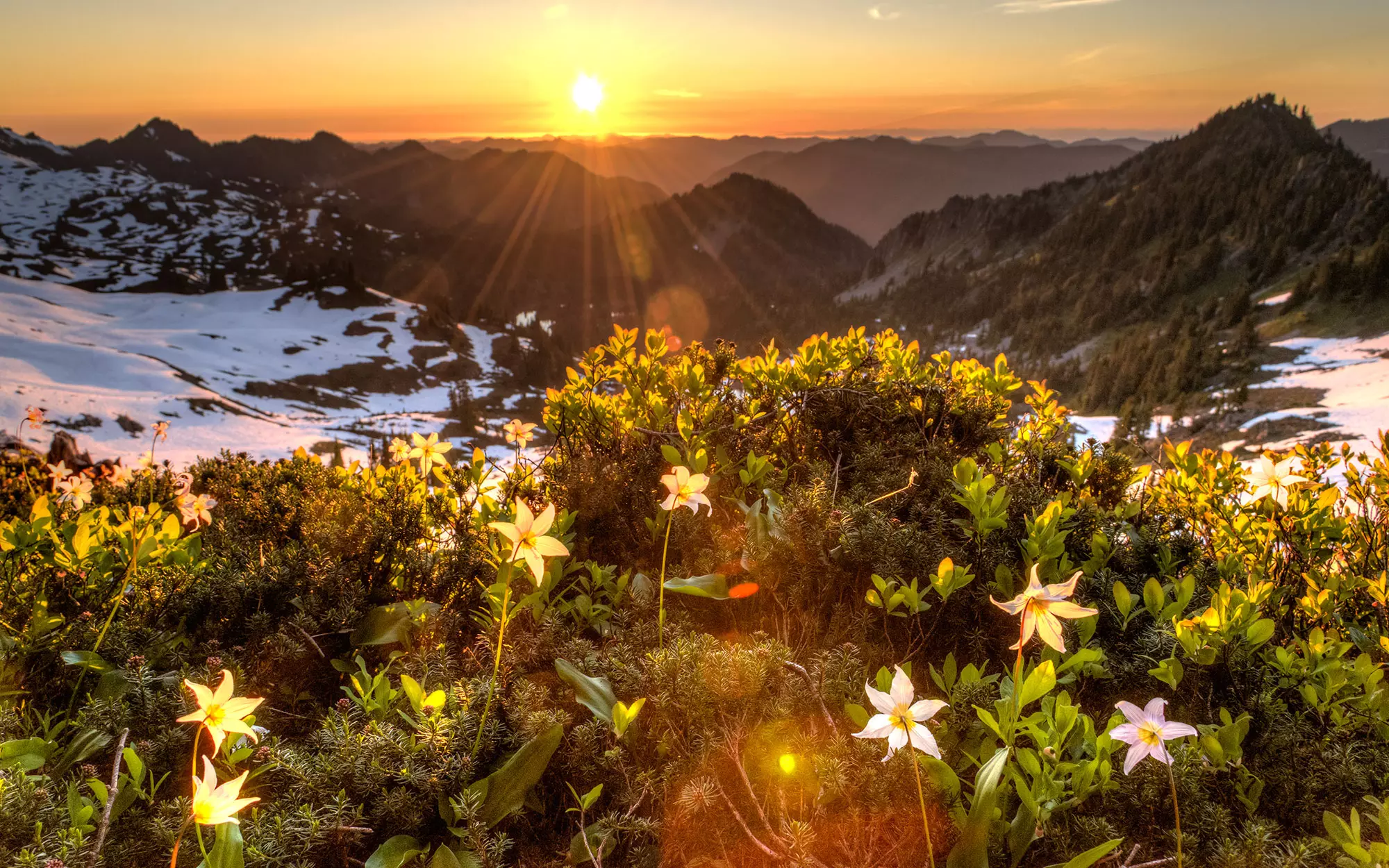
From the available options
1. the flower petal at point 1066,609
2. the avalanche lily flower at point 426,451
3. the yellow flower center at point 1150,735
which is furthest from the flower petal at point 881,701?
the avalanche lily flower at point 426,451

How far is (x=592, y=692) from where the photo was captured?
2.11 meters

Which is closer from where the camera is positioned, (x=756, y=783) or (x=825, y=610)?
(x=756, y=783)

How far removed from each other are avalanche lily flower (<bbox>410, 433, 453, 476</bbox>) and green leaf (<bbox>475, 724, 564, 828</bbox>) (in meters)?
1.69

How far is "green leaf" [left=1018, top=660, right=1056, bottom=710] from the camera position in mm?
1700

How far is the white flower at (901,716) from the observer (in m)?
1.45

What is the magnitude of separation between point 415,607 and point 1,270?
186 metres

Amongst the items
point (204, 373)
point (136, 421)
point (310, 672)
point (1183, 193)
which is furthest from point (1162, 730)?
point (1183, 193)

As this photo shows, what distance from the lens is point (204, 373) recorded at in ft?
265

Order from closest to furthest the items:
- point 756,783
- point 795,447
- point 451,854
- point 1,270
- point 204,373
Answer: point 451,854, point 756,783, point 795,447, point 204,373, point 1,270

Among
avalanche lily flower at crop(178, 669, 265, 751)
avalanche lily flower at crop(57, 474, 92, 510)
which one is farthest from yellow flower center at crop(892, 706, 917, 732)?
avalanche lily flower at crop(57, 474, 92, 510)

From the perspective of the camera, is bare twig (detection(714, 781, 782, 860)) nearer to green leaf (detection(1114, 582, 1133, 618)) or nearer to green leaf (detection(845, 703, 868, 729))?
green leaf (detection(845, 703, 868, 729))

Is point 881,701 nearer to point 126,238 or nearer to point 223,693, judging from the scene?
point 223,693

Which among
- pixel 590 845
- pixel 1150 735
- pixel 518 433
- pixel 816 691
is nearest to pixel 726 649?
pixel 816 691

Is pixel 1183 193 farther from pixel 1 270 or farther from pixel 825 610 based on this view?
pixel 1 270
